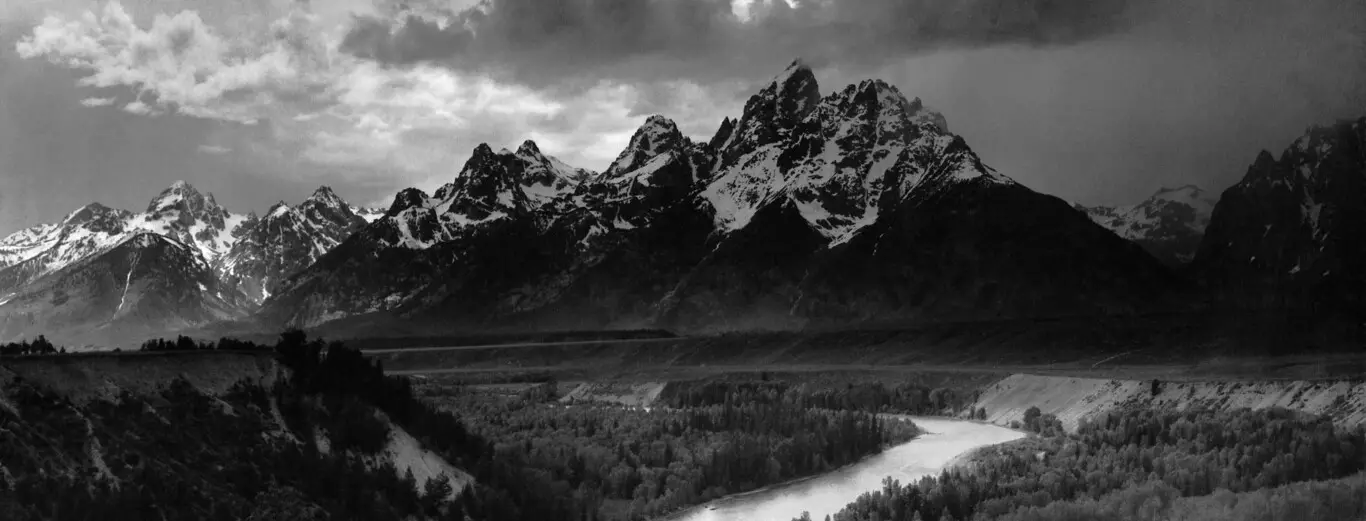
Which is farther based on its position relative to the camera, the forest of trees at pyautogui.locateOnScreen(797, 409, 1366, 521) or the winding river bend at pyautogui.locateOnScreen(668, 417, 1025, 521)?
the winding river bend at pyautogui.locateOnScreen(668, 417, 1025, 521)

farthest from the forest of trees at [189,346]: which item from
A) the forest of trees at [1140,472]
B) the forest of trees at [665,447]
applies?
the forest of trees at [1140,472]

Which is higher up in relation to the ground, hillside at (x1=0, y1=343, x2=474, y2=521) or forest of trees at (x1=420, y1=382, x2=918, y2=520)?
hillside at (x1=0, y1=343, x2=474, y2=521)

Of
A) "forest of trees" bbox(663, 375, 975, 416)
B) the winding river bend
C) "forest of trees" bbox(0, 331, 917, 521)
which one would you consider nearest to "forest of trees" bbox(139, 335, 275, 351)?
"forest of trees" bbox(0, 331, 917, 521)

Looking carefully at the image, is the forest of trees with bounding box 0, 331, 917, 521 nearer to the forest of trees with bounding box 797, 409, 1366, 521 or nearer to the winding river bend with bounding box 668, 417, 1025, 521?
the winding river bend with bounding box 668, 417, 1025, 521

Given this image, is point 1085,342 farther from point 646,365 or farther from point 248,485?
point 248,485

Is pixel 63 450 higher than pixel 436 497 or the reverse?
higher

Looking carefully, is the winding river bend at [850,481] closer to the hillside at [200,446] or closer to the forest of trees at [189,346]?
the hillside at [200,446]

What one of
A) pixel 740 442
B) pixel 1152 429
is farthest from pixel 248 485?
pixel 1152 429
